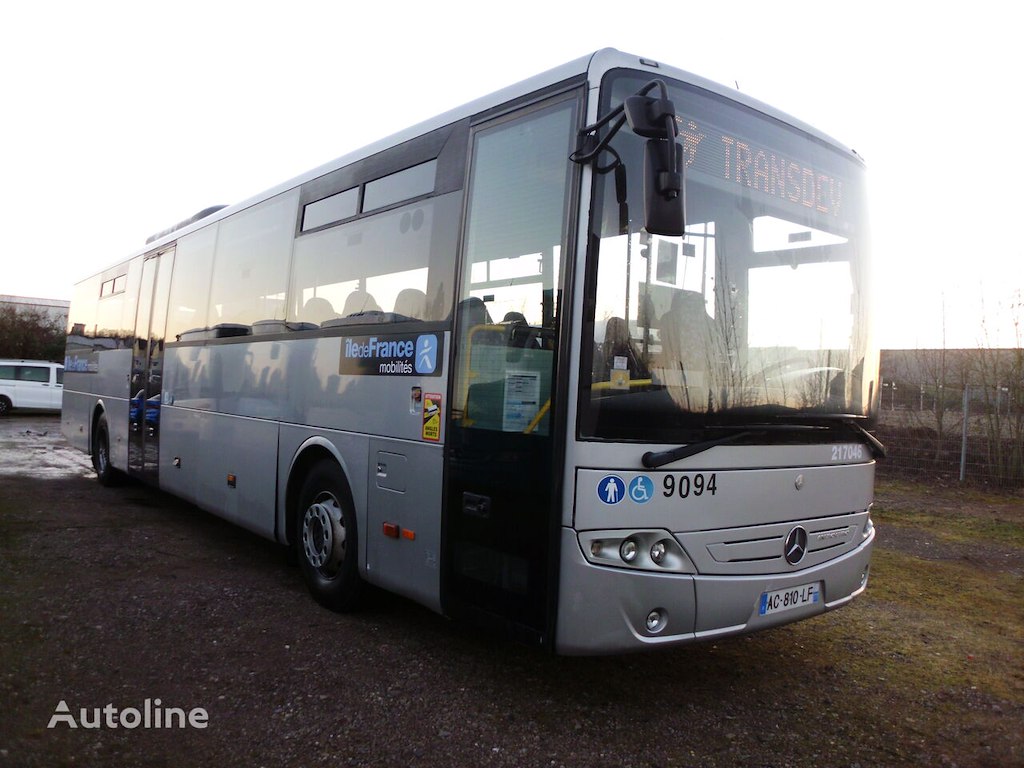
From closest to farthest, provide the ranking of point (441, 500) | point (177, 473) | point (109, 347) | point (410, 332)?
1. point (441, 500)
2. point (410, 332)
3. point (177, 473)
4. point (109, 347)

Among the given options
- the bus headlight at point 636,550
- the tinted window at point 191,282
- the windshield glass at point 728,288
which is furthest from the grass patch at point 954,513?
the tinted window at point 191,282

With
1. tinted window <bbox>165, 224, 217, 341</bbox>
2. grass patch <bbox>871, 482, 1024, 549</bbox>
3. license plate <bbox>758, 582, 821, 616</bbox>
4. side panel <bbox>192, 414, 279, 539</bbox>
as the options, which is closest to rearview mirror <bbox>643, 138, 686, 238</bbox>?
license plate <bbox>758, 582, 821, 616</bbox>

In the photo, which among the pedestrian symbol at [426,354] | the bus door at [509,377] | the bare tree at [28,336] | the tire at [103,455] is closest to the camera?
the bus door at [509,377]

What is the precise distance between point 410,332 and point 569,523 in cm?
178

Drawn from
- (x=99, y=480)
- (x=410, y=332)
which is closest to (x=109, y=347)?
(x=99, y=480)

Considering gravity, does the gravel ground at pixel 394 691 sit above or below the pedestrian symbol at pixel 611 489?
below

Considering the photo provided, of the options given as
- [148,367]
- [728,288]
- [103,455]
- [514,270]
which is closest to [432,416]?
[514,270]

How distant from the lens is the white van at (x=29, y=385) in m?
25.4

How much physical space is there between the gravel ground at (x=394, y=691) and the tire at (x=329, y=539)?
19 centimetres

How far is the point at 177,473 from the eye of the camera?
8.45 metres

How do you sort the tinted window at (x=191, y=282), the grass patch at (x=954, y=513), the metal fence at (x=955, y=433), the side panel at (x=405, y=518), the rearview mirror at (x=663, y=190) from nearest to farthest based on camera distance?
the rearview mirror at (x=663, y=190), the side panel at (x=405, y=518), the tinted window at (x=191, y=282), the grass patch at (x=954, y=513), the metal fence at (x=955, y=433)

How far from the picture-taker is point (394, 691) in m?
4.42

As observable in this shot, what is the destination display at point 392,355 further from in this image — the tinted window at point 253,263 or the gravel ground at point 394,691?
the gravel ground at point 394,691

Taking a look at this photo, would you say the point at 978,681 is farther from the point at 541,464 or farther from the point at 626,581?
the point at 541,464
